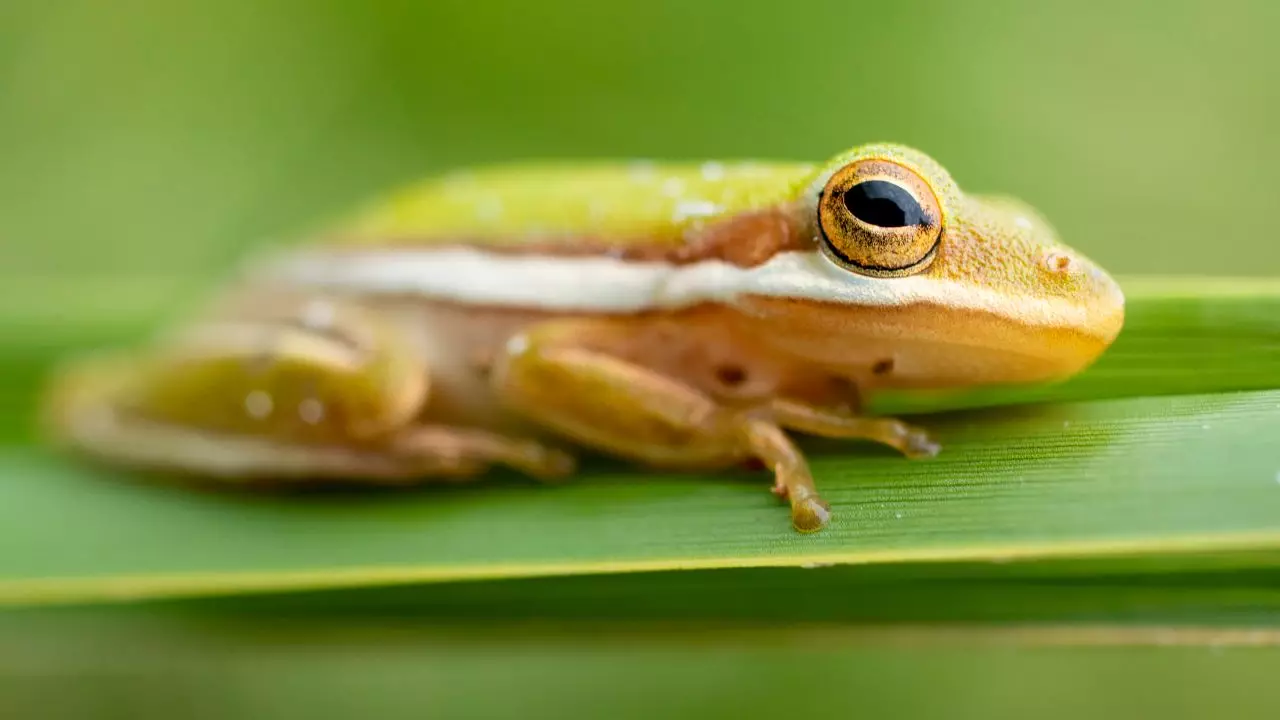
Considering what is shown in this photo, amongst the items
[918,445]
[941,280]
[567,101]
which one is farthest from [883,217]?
[567,101]

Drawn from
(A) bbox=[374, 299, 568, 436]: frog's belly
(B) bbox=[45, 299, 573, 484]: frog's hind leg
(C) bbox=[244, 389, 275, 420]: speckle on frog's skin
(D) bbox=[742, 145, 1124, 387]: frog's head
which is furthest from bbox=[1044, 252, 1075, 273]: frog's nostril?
(C) bbox=[244, 389, 275, 420]: speckle on frog's skin

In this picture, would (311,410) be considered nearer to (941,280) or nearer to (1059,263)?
(941,280)

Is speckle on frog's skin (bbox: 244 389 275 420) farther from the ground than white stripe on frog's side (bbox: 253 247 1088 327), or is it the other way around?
white stripe on frog's side (bbox: 253 247 1088 327)

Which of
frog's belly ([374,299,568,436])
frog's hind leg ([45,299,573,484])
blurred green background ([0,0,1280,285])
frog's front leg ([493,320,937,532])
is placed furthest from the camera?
blurred green background ([0,0,1280,285])

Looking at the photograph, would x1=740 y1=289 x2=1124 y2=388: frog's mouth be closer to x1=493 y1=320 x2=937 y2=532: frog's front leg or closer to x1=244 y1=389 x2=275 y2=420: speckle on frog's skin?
x1=493 y1=320 x2=937 y2=532: frog's front leg

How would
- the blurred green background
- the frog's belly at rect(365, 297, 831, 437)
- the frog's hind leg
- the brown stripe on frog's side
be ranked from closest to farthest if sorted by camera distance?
the brown stripe on frog's side < the frog's belly at rect(365, 297, 831, 437) < the frog's hind leg < the blurred green background

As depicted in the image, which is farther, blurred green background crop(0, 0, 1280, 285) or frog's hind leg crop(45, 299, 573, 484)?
blurred green background crop(0, 0, 1280, 285)

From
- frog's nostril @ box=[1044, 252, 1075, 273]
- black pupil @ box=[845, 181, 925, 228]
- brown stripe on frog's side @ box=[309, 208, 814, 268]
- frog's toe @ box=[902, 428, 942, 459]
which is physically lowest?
frog's toe @ box=[902, 428, 942, 459]

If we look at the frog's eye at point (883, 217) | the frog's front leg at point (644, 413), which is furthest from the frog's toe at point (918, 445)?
the frog's eye at point (883, 217)
